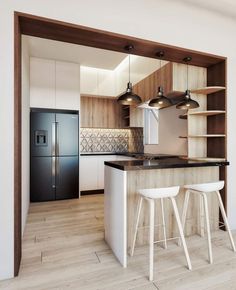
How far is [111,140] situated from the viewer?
5469 mm

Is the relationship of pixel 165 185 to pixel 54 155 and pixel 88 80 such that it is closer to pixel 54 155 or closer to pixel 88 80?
pixel 54 155

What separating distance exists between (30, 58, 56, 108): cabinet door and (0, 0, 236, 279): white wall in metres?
2.39

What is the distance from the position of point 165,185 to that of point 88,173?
2539 millimetres

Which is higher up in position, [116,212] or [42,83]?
[42,83]

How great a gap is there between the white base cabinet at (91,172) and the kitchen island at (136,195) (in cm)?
206

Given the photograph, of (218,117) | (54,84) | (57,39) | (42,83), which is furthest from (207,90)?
(42,83)

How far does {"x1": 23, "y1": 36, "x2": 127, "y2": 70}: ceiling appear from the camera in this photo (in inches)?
135

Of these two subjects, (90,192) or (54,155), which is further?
(90,192)

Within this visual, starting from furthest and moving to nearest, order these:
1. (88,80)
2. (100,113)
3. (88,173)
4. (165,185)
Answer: (100,113) < (88,80) < (88,173) < (165,185)

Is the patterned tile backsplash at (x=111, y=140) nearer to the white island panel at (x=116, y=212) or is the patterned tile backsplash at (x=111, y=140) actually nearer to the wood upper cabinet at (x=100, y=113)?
the wood upper cabinet at (x=100, y=113)

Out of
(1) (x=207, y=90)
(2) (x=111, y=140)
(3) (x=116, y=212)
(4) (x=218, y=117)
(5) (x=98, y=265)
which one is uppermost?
(1) (x=207, y=90)

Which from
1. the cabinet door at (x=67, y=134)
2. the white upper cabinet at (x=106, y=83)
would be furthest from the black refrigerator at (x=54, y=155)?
the white upper cabinet at (x=106, y=83)

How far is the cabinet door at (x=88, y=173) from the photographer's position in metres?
4.57

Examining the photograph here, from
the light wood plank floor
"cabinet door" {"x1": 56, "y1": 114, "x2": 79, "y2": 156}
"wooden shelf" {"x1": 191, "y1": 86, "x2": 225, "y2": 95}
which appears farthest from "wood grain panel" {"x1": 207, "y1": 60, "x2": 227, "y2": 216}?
"cabinet door" {"x1": 56, "y1": 114, "x2": 79, "y2": 156}
